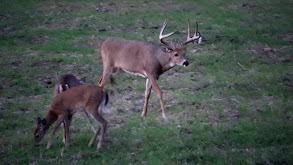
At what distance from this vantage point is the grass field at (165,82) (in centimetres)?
805

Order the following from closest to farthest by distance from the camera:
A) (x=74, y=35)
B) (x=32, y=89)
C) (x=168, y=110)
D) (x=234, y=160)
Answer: (x=234, y=160) → (x=168, y=110) → (x=32, y=89) → (x=74, y=35)

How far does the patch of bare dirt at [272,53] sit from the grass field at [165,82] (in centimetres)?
3

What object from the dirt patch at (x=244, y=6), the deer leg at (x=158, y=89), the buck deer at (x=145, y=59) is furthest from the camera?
the dirt patch at (x=244, y=6)

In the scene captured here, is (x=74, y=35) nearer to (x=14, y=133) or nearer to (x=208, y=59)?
(x=208, y=59)

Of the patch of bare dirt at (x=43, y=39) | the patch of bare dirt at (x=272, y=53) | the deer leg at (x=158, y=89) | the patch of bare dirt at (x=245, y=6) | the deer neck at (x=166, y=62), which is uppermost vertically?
the deer neck at (x=166, y=62)

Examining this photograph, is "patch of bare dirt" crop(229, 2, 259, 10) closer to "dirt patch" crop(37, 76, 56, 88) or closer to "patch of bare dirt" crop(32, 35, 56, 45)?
"patch of bare dirt" crop(32, 35, 56, 45)

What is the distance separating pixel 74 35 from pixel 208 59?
4371 millimetres

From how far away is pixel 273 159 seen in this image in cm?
783

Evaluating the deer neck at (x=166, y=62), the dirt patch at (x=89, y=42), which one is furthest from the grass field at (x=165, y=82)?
the deer neck at (x=166, y=62)

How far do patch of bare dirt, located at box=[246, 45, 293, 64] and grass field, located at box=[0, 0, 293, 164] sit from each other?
3cm

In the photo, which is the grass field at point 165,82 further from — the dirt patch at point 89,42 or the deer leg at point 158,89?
the deer leg at point 158,89

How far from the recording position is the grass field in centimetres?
805

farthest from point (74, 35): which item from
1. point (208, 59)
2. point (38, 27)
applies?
point (208, 59)

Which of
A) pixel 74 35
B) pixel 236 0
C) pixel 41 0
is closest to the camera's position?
pixel 74 35
